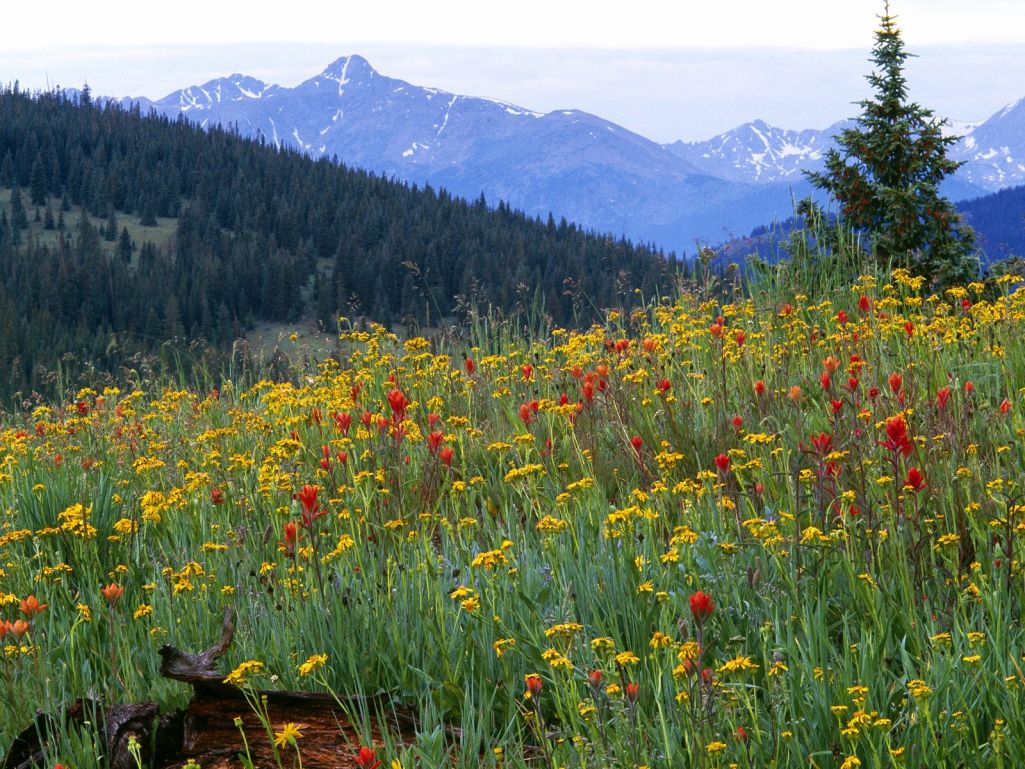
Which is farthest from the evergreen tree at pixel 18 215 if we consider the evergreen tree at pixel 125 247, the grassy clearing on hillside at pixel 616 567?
the grassy clearing on hillside at pixel 616 567

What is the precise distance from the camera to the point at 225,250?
171m

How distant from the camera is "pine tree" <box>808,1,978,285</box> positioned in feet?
51.9

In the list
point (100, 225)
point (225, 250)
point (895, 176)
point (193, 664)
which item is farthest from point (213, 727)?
point (100, 225)

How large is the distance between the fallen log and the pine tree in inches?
572

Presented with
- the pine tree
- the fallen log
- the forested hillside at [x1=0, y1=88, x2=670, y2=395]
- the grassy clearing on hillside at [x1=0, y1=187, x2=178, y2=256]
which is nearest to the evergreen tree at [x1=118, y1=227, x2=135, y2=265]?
the forested hillside at [x1=0, y1=88, x2=670, y2=395]

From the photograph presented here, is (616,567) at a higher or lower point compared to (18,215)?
higher

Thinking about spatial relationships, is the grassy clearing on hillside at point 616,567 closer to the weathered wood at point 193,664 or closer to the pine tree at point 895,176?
the weathered wood at point 193,664

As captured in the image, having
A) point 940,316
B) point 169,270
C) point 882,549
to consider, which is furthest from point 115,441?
point 169,270

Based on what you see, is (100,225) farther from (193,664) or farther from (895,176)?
(193,664)

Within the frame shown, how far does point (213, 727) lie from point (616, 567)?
140 cm

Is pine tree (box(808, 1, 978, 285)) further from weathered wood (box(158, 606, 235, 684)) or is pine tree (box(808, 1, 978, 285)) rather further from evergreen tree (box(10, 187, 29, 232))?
evergreen tree (box(10, 187, 29, 232))

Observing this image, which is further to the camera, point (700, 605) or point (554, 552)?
point (554, 552)

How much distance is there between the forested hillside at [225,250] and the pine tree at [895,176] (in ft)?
359

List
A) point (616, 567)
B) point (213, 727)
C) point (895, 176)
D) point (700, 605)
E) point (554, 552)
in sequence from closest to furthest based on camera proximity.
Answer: point (700, 605)
point (213, 727)
point (616, 567)
point (554, 552)
point (895, 176)
